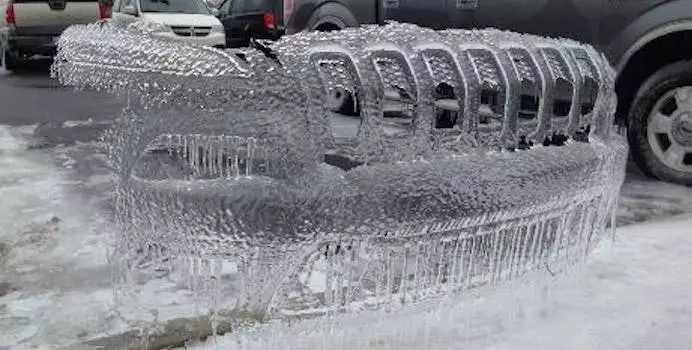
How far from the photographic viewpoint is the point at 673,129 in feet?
17.6

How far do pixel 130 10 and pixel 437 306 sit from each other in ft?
42.8

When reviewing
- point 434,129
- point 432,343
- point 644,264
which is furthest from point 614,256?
point 434,129

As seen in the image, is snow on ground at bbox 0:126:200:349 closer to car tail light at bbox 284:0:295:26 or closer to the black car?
the black car

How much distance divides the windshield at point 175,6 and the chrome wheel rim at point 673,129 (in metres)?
10.9

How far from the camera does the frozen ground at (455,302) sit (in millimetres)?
2951

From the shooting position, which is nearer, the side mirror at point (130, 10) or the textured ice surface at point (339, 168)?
the textured ice surface at point (339, 168)

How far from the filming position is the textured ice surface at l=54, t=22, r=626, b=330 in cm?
229

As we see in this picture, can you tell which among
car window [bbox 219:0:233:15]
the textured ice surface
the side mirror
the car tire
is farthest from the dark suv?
the car tire

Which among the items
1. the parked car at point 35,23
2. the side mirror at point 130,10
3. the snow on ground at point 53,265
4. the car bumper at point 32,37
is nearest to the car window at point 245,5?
the side mirror at point 130,10

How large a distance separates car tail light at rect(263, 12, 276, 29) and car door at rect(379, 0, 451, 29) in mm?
4727

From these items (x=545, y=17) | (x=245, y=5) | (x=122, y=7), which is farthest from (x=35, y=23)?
(x=545, y=17)

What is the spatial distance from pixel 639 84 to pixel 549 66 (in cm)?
316

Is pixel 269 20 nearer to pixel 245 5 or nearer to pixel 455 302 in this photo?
pixel 245 5

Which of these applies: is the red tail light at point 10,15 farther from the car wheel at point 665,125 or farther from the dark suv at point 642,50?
the car wheel at point 665,125
